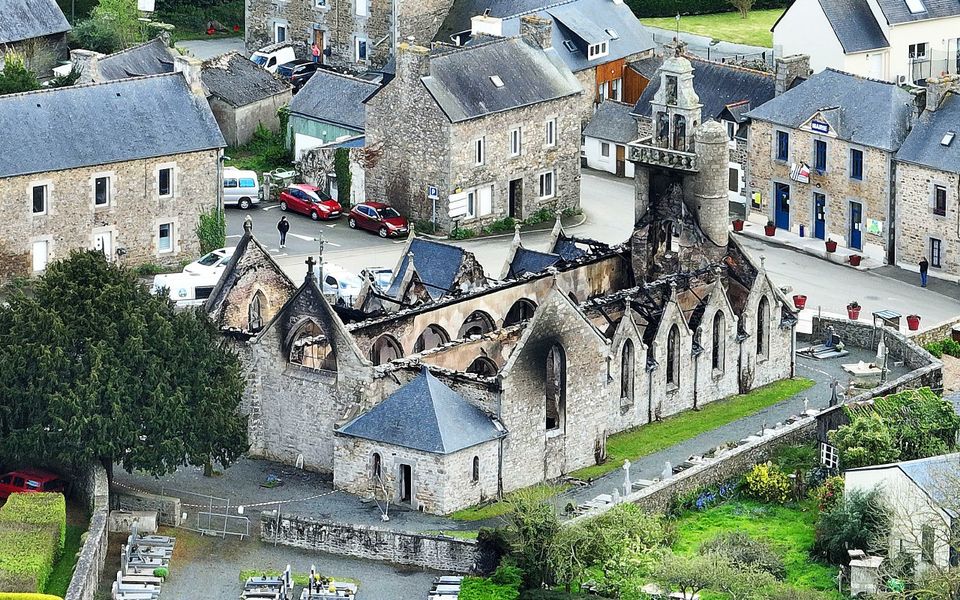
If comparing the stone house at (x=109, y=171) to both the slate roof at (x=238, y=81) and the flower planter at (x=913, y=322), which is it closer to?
the slate roof at (x=238, y=81)

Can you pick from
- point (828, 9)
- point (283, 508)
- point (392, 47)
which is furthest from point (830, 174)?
point (283, 508)

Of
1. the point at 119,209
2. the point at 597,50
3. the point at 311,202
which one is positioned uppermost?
the point at 597,50

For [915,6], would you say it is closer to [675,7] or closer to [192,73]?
[675,7]

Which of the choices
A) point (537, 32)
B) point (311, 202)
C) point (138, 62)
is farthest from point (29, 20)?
point (537, 32)

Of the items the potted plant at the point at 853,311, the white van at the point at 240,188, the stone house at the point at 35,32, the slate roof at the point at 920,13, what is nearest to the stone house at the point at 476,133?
the white van at the point at 240,188

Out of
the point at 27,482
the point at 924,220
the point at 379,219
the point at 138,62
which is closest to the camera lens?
the point at 27,482

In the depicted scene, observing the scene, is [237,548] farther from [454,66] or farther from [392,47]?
[392,47]

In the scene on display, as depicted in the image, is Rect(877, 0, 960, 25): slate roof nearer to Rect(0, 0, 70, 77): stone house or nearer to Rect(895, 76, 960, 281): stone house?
Rect(895, 76, 960, 281): stone house
